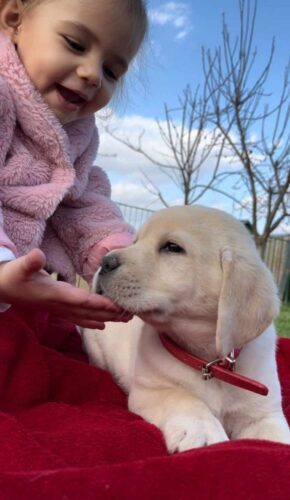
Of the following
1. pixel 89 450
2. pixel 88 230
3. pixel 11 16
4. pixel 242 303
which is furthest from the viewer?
pixel 88 230

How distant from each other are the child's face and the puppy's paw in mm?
1178

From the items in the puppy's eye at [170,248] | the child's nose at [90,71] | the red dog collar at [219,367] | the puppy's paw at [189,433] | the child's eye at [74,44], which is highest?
the child's eye at [74,44]

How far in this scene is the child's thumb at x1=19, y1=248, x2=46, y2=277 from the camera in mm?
1292

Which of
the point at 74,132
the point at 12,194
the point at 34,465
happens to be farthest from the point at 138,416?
the point at 74,132

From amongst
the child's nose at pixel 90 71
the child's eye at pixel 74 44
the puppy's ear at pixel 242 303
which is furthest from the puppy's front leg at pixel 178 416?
the child's eye at pixel 74 44

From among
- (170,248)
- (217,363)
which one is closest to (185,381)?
(217,363)

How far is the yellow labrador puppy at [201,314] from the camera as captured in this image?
1.59 m

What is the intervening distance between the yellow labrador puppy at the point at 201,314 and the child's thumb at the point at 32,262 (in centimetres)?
31

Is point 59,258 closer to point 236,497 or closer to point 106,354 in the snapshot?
point 106,354

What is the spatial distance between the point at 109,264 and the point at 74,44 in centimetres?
81

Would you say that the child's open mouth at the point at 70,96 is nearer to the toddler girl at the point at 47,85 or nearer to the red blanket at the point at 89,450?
the toddler girl at the point at 47,85

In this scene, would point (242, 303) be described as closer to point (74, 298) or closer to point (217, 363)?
point (217, 363)

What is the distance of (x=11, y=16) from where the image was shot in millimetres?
2104

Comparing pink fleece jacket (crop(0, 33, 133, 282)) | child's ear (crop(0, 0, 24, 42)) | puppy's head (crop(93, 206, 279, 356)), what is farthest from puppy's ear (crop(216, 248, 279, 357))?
child's ear (crop(0, 0, 24, 42))
